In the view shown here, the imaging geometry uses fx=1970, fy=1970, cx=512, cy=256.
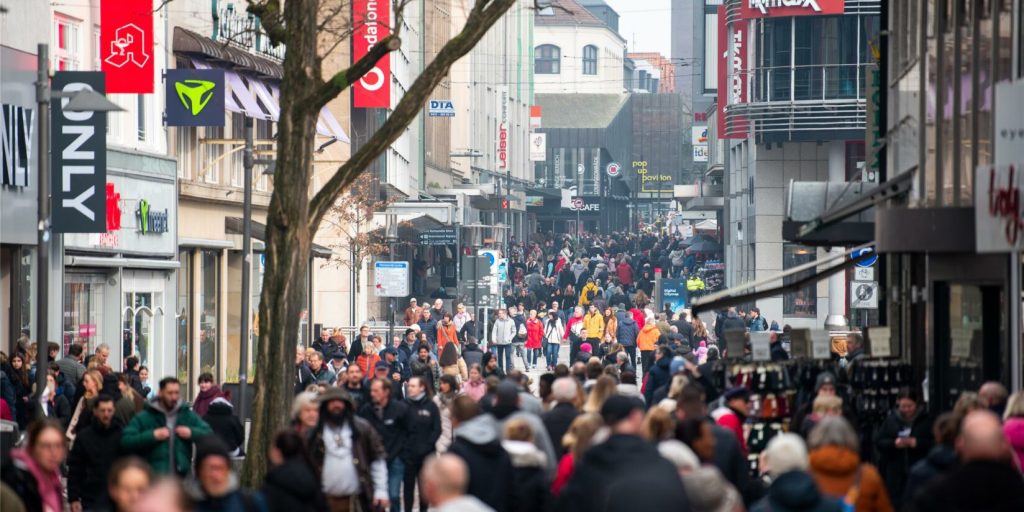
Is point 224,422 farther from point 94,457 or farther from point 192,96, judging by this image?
point 192,96

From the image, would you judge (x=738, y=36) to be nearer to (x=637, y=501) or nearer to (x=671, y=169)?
(x=637, y=501)

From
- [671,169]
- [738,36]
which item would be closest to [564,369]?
[738,36]

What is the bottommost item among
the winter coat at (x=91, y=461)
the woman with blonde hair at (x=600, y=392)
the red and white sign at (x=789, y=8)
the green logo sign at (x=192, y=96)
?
the winter coat at (x=91, y=461)

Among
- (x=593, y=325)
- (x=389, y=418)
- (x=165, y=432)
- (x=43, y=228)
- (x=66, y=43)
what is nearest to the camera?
(x=165, y=432)

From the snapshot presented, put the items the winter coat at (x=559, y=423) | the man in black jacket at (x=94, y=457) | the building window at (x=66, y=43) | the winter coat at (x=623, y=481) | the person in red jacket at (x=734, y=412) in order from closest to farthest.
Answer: the winter coat at (x=623, y=481) < the winter coat at (x=559, y=423) < the person in red jacket at (x=734, y=412) < the man in black jacket at (x=94, y=457) < the building window at (x=66, y=43)

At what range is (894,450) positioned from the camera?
50.5 feet

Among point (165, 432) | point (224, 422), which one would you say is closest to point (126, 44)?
point (224, 422)

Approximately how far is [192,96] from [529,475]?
836 inches

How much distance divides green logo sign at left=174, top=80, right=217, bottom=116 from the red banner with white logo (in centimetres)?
A: 251

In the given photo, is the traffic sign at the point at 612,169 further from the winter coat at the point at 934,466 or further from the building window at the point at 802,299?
the winter coat at the point at 934,466

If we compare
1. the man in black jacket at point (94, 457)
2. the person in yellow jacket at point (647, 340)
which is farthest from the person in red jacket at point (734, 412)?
the person in yellow jacket at point (647, 340)

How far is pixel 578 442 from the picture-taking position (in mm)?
11648

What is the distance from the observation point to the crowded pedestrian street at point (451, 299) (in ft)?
36.0

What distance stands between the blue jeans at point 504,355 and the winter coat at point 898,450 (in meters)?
24.4
